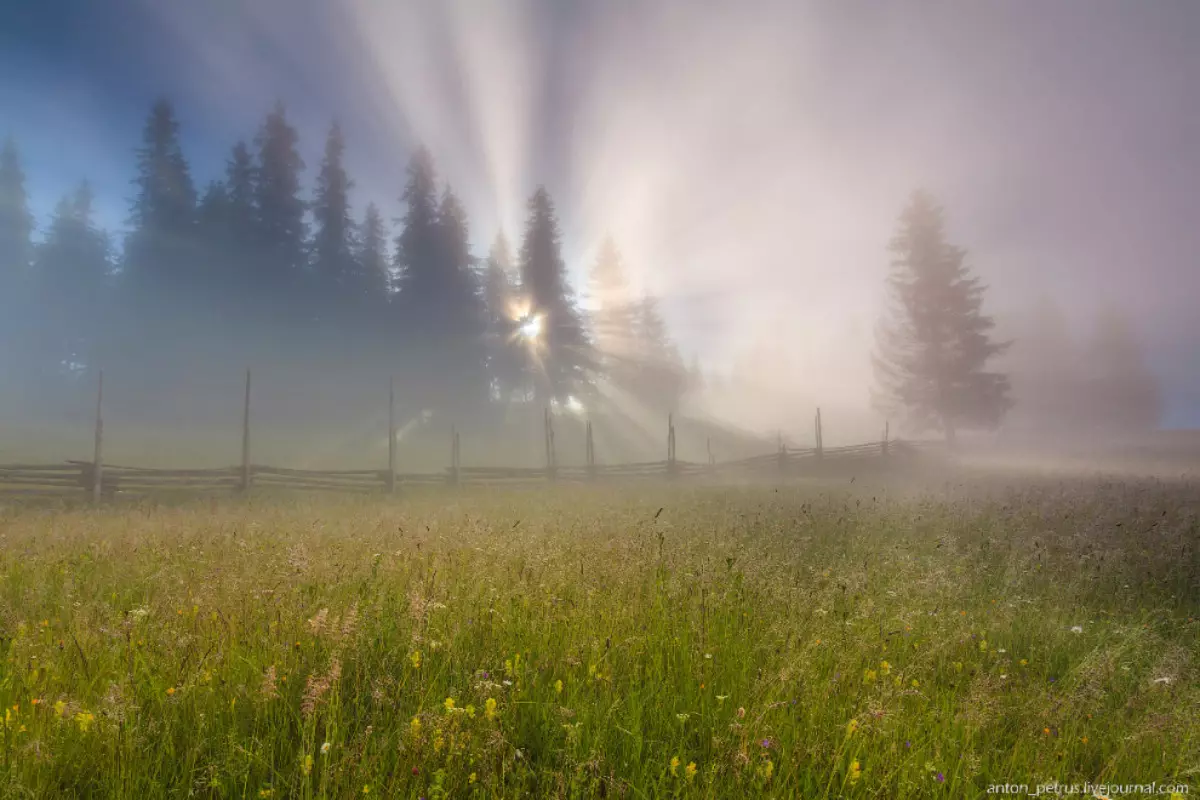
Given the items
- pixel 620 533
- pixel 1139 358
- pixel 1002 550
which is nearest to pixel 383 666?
pixel 620 533

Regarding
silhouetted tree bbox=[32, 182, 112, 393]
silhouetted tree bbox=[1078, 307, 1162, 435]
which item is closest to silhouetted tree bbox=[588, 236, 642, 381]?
silhouetted tree bbox=[32, 182, 112, 393]

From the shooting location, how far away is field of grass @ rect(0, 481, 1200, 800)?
2047 millimetres

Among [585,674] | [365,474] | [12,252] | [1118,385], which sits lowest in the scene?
[585,674]

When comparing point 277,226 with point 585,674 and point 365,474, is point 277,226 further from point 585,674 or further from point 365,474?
point 585,674

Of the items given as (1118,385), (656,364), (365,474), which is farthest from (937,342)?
(1118,385)

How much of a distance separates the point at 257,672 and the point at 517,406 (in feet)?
109

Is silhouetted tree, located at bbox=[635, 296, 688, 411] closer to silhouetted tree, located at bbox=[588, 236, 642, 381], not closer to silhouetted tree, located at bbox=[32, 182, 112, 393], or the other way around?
silhouetted tree, located at bbox=[588, 236, 642, 381]

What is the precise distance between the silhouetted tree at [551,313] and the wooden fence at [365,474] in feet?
28.2

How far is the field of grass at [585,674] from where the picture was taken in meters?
2.05

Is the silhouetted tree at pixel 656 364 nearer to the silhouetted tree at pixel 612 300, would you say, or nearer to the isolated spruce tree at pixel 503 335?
the silhouetted tree at pixel 612 300

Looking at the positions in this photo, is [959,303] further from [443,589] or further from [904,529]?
[443,589]

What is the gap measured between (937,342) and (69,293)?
53541 millimetres

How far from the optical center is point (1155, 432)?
52.8 meters

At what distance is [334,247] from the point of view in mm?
32000
